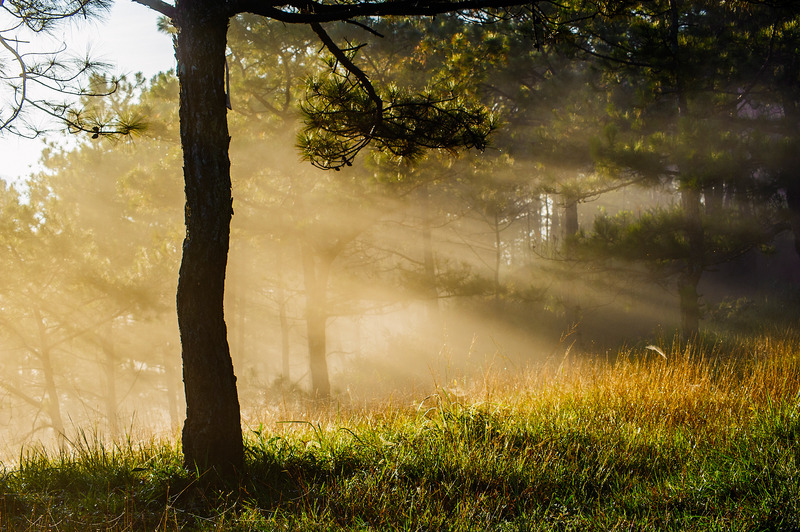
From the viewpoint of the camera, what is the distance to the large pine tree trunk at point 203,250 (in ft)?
9.66

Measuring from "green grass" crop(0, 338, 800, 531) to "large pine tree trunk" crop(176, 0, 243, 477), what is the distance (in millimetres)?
275

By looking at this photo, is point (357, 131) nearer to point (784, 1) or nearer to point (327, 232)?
point (784, 1)

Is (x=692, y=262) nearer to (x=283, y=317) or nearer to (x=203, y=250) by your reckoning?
(x=203, y=250)

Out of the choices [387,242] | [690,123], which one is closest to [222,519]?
[690,123]

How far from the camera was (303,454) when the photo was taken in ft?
10.1

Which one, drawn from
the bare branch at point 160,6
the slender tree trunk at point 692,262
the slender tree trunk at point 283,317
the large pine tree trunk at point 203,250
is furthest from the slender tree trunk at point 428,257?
the bare branch at point 160,6

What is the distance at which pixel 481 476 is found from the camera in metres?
2.68

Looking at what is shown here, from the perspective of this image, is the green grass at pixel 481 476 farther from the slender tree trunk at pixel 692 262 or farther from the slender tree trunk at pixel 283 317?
the slender tree trunk at pixel 283 317

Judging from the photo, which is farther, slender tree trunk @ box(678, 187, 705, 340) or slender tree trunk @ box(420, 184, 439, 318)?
slender tree trunk @ box(420, 184, 439, 318)

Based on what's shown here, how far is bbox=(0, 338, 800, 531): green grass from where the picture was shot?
2307 mm

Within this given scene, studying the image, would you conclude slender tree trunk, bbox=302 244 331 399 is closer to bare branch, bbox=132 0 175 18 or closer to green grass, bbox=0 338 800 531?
green grass, bbox=0 338 800 531

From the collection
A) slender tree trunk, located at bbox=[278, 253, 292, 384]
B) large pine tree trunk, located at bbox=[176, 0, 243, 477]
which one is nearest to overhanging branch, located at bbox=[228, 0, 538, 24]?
large pine tree trunk, located at bbox=[176, 0, 243, 477]

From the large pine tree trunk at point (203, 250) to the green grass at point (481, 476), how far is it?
0.27m

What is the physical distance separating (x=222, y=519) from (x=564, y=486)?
5.86 feet
